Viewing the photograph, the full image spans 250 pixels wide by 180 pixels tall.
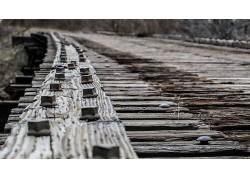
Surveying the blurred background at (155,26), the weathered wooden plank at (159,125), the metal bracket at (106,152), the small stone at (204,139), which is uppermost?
the blurred background at (155,26)

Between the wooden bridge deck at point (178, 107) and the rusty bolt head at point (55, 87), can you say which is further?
the rusty bolt head at point (55, 87)

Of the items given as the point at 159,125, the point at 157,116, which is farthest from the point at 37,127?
the point at 157,116

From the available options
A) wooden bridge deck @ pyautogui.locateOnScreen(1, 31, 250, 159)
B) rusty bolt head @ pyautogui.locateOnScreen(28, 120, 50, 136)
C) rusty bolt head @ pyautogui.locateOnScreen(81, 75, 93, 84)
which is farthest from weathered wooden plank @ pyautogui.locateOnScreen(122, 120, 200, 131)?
rusty bolt head @ pyautogui.locateOnScreen(28, 120, 50, 136)

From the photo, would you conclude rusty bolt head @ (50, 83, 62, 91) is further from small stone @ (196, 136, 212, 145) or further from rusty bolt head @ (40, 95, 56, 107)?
small stone @ (196, 136, 212, 145)

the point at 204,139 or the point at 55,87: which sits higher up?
the point at 55,87

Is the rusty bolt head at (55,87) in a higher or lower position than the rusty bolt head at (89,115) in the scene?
higher

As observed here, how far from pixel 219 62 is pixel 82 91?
3.70 m

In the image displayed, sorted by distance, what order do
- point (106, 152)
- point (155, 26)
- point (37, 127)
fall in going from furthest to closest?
point (155, 26) → point (37, 127) → point (106, 152)

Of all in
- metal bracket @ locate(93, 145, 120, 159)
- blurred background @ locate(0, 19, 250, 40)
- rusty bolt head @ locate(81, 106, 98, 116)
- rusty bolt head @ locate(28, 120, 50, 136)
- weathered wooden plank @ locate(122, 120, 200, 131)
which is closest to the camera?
metal bracket @ locate(93, 145, 120, 159)

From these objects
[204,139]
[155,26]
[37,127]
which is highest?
[155,26]

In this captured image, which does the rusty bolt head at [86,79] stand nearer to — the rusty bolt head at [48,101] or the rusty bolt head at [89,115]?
the rusty bolt head at [48,101]

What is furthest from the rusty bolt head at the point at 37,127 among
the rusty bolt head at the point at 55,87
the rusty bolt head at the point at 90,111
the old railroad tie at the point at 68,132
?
the rusty bolt head at the point at 55,87

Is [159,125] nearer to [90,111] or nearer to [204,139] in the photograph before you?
[204,139]

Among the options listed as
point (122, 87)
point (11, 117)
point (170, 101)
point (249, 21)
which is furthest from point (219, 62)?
point (249, 21)
